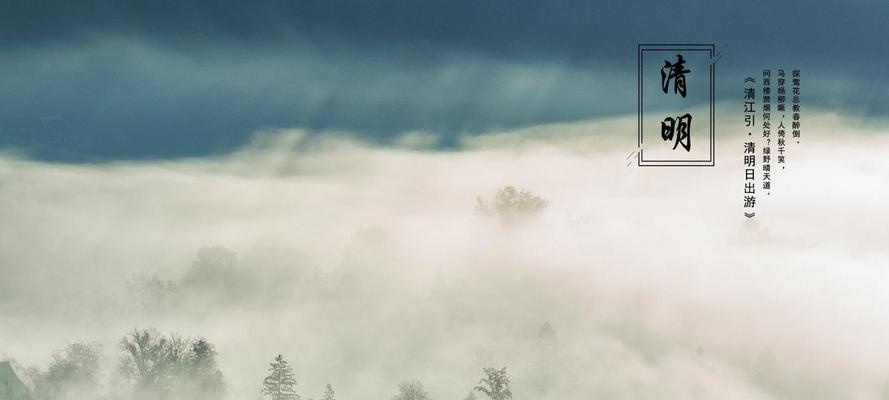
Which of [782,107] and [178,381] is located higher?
[782,107]

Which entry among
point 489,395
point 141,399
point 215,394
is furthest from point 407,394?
point 141,399

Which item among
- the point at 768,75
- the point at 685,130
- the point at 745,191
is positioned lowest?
the point at 745,191

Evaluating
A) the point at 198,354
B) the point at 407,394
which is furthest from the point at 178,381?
the point at 407,394

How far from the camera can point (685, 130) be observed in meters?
4.65

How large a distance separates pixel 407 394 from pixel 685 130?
2108 mm

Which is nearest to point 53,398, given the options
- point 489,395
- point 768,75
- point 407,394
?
point 407,394

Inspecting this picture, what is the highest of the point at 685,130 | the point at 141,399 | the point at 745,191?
the point at 685,130

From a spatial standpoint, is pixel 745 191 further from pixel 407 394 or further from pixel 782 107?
pixel 407 394

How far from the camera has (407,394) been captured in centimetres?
473

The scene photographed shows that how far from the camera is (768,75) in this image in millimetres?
4707

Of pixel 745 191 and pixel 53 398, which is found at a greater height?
pixel 745 191

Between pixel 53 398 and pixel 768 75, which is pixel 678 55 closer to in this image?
pixel 768 75

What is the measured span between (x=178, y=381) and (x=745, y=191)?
3317 millimetres

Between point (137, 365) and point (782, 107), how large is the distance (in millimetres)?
3872
